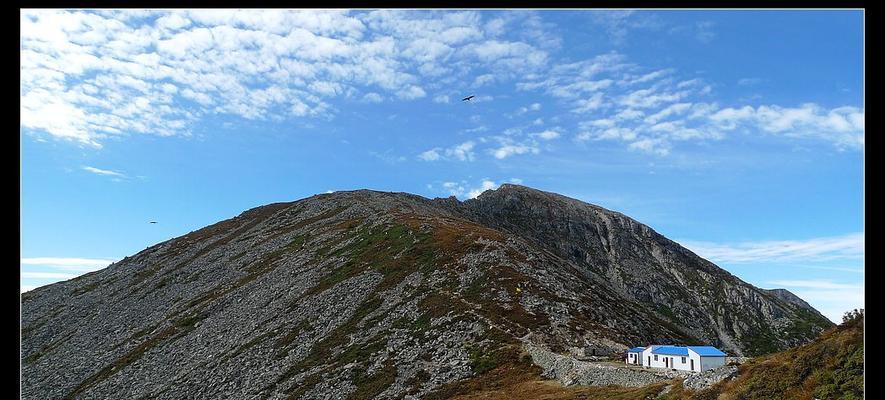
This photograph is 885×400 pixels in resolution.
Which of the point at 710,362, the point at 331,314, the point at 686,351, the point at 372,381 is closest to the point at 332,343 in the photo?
the point at 331,314

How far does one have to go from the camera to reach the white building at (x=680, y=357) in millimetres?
40281

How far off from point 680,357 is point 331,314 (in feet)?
142

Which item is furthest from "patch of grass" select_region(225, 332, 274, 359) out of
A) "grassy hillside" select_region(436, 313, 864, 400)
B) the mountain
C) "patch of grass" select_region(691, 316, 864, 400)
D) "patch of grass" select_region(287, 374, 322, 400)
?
"patch of grass" select_region(691, 316, 864, 400)

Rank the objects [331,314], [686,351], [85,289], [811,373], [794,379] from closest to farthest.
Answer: [811,373] < [794,379] < [686,351] < [331,314] < [85,289]

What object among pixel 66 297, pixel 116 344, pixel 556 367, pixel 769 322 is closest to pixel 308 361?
pixel 556 367

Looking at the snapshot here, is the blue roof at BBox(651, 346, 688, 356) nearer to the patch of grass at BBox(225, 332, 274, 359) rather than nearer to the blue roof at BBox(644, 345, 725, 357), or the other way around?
the blue roof at BBox(644, 345, 725, 357)

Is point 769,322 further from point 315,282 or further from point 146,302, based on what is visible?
point 146,302

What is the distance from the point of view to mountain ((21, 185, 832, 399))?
176 ft

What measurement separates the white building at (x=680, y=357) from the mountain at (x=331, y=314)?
566 cm

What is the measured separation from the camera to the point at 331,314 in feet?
227

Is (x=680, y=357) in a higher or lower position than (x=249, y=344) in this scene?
higher

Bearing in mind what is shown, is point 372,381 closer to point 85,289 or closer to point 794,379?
point 794,379

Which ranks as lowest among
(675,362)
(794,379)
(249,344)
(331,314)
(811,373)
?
(249,344)
